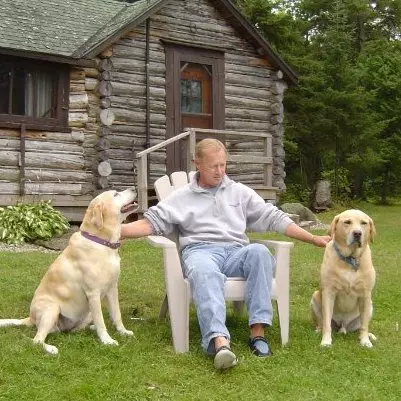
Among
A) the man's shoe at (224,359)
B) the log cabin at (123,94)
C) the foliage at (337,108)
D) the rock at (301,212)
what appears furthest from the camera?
the foliage at (337,108)

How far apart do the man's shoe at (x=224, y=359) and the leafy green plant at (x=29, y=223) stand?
20.9 ft

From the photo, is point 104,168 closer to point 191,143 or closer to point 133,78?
point 191,143

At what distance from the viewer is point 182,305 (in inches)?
161

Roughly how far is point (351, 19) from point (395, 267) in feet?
68.0

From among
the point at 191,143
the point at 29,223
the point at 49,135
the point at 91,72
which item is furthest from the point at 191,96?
the point at 29,223

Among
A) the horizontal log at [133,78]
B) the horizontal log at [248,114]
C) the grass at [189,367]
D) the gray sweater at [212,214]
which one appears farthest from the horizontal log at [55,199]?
the gray sweater at [212,214]

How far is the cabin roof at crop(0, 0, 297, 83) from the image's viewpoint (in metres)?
10.5

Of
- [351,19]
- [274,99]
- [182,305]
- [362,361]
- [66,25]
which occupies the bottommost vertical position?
[362,361]

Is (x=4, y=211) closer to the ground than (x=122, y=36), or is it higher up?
closer to the ground

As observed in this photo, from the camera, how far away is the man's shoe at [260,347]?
3934 millimetres

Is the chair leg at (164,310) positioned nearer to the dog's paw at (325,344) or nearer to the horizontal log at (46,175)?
the dog's paw at (325,344)

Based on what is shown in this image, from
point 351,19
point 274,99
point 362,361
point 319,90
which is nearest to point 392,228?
point 274,99

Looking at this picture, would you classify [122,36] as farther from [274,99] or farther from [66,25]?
[274,99]

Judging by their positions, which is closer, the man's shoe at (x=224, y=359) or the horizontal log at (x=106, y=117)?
the man's shoe at (x=224, y=359)
